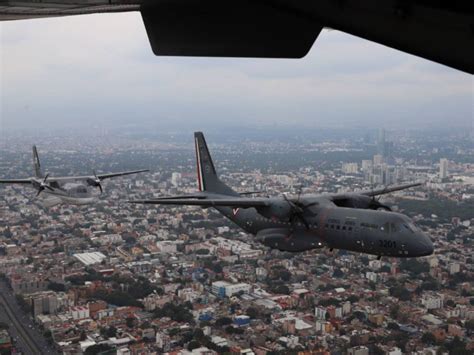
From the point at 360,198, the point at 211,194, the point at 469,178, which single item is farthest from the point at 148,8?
the point at 469,178

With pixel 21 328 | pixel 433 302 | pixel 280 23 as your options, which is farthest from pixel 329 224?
pixel 21 328

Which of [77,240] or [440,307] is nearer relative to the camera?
[440,307]

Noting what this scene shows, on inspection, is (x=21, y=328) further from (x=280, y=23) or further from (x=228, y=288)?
(x=280, y=23)

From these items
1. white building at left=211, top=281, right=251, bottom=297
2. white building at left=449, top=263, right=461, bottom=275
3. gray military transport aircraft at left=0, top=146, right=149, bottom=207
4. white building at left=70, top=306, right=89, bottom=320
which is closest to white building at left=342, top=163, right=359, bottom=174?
white building at left=449, top=263, right=461, bottom=275

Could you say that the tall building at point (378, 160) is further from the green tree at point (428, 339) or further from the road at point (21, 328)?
the road at point (21, 328)

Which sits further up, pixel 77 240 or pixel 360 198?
pixel 360 198

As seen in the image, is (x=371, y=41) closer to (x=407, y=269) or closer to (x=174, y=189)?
Result: (x=407, y=269)
